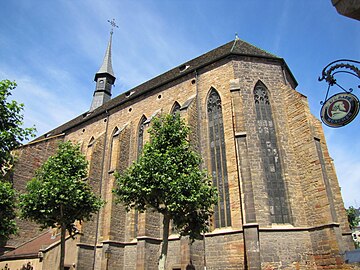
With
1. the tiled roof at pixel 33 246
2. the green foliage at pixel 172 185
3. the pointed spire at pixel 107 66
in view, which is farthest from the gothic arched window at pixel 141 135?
the pointed spire at pixel 107 66

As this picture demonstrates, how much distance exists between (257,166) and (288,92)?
201 inches

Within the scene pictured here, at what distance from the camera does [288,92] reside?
1722 cm

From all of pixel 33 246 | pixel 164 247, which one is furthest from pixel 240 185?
pixel 33 246

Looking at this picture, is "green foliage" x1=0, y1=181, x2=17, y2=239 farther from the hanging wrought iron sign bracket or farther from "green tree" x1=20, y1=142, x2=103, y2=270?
→ the hanging wrought iron sign bracket

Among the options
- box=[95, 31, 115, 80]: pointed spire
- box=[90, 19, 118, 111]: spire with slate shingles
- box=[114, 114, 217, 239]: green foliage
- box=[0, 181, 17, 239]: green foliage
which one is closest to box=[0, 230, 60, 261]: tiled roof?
box=[0, 181, 17, 239]: green foliage

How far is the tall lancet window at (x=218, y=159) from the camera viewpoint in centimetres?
1517

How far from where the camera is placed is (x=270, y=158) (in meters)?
15.7

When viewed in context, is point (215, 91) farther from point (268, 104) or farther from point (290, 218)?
point (290, 218)

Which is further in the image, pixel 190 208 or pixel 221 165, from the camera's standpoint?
pixel 221 165

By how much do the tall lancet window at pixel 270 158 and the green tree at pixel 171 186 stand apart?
4.32m

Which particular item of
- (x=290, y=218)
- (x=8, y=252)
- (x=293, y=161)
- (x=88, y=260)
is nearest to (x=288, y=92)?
(x=293, y=161)

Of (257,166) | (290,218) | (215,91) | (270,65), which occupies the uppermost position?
(270,65)

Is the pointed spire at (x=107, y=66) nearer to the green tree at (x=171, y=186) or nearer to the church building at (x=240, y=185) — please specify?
the church building at (x=240, y=185)

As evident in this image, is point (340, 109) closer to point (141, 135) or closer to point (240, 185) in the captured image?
point (240, 185)
